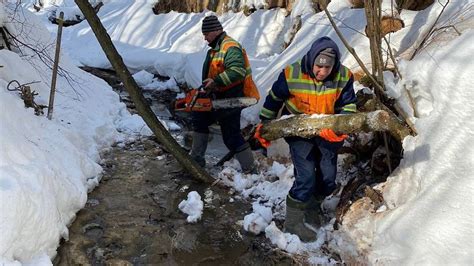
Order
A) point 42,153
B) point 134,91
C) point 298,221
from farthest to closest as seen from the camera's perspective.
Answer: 1. point 134,91
2. point 42,153
3. point 298,221

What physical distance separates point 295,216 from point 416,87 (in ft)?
6.15

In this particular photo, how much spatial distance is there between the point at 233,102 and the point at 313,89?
65.9 inches

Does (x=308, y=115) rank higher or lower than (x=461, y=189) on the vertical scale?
higher

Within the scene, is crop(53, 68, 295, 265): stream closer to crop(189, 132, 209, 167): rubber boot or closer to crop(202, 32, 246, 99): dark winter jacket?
crop(189, 132, 209, 167): rubber boot

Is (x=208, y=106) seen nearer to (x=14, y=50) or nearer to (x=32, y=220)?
(x=32, y=220)

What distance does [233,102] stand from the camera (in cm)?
556

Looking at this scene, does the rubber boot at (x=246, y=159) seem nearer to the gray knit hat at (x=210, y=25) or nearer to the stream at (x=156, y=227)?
the stream at (x=156, y=227)

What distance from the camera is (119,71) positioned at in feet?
17.2

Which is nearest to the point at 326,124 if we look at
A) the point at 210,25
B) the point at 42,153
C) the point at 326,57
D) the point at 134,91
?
the point at 326,57

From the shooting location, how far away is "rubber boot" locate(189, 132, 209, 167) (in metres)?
6.12

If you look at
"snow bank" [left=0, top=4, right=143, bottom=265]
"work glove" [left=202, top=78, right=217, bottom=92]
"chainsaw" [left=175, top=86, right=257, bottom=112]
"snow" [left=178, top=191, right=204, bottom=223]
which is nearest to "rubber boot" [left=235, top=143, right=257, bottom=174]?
"chainsaw" [left=175, top=86, right=257, bottom=112]

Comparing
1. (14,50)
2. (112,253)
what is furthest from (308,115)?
(14,50)

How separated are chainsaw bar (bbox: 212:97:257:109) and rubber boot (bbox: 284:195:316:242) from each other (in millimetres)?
1575

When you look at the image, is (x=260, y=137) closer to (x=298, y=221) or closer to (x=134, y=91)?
(x=298, y=221)
